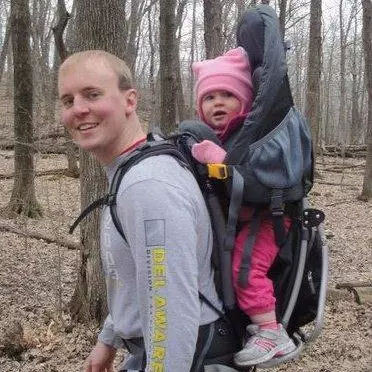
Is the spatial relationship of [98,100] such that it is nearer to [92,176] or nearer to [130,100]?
[130,100]

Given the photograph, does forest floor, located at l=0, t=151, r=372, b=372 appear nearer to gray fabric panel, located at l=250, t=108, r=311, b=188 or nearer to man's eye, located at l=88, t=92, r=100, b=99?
gray fabric panel, located at l=250, t=108, r=311, b=188

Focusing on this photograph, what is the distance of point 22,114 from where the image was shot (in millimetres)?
9766

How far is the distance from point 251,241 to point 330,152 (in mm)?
24834

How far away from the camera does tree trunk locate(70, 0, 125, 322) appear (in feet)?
16.0

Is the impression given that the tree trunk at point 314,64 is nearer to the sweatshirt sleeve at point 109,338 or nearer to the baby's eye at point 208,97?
the baby's eye at point 208,97

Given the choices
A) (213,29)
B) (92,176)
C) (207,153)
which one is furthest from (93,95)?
(213,29)

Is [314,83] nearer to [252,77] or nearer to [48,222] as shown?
[48,222]

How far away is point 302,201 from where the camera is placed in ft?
6.50

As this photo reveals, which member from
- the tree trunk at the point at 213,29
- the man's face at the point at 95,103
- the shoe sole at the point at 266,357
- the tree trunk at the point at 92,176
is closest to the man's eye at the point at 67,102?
the man's face at the point at 95,103

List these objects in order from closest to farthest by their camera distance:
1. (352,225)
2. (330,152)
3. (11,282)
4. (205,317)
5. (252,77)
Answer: (205,317) < (252,77) < (11,282) < (352,225) < (330,152)

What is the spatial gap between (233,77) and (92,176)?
312 centimetres

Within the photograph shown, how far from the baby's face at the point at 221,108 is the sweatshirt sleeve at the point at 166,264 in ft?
2.08

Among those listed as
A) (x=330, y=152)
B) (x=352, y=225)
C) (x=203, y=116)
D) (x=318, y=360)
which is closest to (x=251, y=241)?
(x=203, y=116)

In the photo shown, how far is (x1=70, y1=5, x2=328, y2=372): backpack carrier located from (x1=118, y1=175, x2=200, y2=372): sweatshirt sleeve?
14cm
